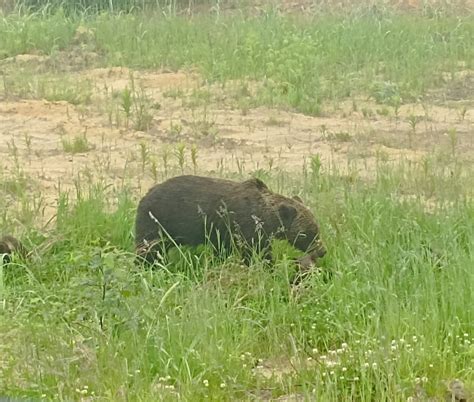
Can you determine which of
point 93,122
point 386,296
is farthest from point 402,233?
point 93,122

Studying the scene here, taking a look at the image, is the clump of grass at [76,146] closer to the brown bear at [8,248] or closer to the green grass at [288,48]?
the green grass at [288,48]

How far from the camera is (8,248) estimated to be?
5.91 m

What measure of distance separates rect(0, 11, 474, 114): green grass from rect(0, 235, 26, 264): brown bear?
5.38 m

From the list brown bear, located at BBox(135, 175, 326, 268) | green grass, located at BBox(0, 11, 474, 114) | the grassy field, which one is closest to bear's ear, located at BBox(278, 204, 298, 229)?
brown bear, located at BBox(135, 175, 326, 268)

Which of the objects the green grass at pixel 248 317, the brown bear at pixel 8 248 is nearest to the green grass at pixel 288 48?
the green grass at pixel 248 317

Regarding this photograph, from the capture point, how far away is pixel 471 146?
938 centimetres

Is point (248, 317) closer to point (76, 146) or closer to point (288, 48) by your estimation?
point (76, 146)

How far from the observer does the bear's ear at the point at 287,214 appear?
19.3 ft

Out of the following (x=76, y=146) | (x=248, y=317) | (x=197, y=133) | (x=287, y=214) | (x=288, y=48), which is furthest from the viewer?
(x=288, y=48)

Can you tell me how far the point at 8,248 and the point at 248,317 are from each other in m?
1.67

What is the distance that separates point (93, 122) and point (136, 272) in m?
5.07

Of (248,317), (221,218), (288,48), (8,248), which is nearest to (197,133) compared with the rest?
(288,48)

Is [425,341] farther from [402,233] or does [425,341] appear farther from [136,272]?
[136,272]

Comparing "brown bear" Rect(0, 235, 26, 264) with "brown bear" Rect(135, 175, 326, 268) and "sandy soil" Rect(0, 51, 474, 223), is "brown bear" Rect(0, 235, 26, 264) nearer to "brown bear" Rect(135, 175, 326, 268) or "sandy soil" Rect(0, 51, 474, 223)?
"brown bear" Rect(135, 175, 326, 268)
